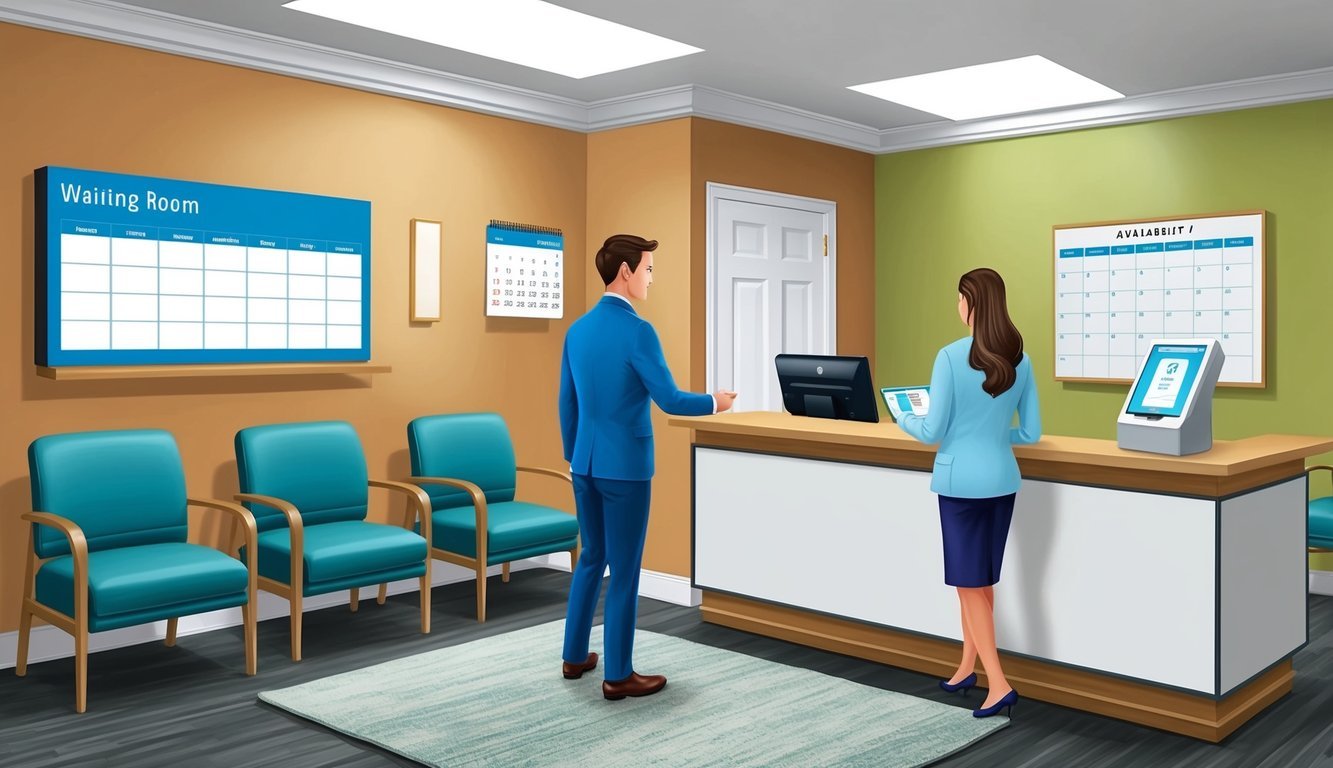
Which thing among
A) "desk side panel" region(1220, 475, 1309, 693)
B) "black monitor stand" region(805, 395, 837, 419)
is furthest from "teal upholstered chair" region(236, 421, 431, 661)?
"desk side panel" region(1220, 475, 1309, 693)

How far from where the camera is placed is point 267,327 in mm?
4785

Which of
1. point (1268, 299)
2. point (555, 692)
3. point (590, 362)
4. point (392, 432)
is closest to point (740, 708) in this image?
point (555, 692)

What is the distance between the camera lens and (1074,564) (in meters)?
3.61

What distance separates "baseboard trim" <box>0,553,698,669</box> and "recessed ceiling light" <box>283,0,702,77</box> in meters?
2.47

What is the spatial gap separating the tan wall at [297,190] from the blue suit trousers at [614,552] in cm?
192

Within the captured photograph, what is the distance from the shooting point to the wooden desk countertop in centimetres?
329

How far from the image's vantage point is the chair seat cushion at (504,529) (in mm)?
4836

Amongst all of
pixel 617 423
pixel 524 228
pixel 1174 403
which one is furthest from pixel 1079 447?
pixel 524 228

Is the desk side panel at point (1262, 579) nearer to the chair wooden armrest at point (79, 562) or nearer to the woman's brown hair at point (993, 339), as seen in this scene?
the woman's brown hair at point (993, 339)

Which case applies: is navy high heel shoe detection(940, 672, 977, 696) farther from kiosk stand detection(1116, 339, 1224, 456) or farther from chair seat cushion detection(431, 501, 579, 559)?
chair seat cushion detection(431, 501, 579, 559)

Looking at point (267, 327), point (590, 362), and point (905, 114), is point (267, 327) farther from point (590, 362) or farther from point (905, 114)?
point (905, 114)

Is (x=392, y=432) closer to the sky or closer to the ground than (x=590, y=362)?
closer to the ground

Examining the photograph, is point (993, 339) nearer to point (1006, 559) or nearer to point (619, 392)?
point (1006, 559)

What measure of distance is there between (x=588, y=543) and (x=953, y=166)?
155 inches
